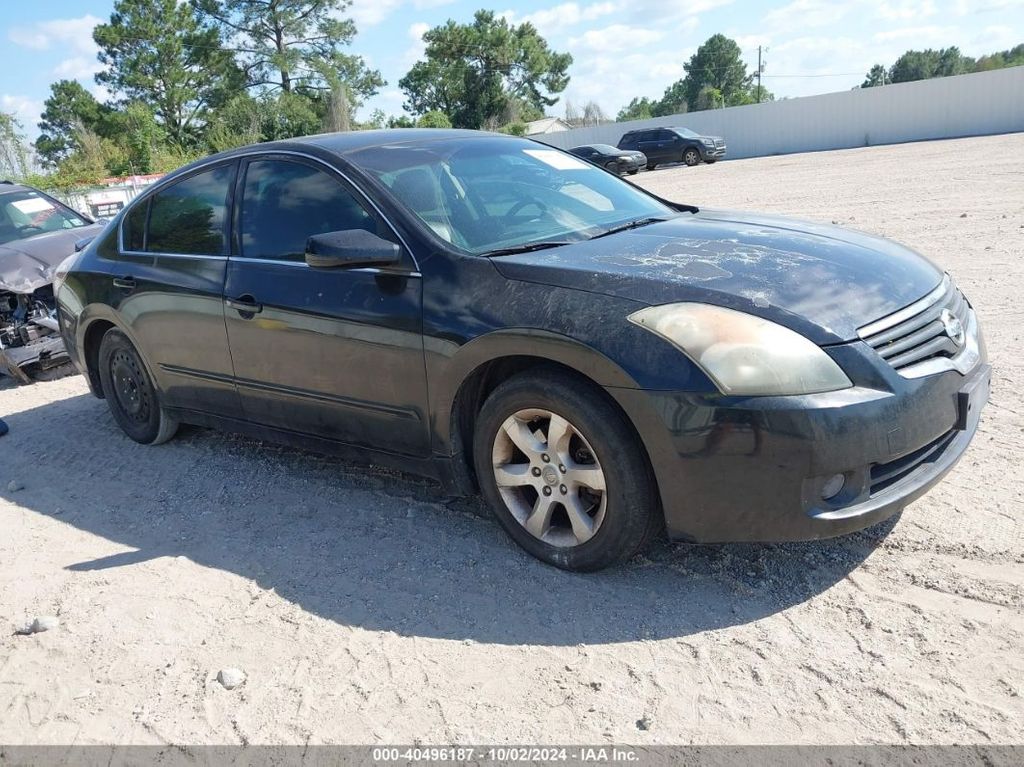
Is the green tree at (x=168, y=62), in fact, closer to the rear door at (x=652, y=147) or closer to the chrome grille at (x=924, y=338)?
the rear door at (x=652, y=147)

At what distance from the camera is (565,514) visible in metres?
3.29

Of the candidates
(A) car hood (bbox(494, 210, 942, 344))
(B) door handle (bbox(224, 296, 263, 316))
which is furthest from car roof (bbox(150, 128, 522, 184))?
(A) car hood (bbox(494, 210, 942, 344))

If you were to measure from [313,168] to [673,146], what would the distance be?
1140 inches

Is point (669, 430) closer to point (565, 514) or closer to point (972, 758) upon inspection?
point (565, 514)

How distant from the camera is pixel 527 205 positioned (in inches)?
152

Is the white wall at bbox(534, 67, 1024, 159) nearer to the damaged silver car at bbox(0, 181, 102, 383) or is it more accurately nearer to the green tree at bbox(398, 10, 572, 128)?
the green tree at bbox(398, 10, 572, 128)

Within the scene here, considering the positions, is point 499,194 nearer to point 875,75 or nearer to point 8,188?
point 8,188

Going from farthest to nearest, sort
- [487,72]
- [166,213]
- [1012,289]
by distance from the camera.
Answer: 1. [487,72]
2. [1012,289]
3. [166,213]

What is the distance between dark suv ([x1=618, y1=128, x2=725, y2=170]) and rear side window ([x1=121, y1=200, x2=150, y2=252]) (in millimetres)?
27786

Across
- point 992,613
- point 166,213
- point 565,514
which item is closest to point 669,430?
point 565,514

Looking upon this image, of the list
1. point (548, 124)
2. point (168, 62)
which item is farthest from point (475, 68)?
point (168, 62)

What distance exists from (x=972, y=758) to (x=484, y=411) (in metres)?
1.92

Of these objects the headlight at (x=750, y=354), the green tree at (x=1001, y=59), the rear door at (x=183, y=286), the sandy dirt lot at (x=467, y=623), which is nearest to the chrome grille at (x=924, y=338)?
the headlight at (x=750, y=354)

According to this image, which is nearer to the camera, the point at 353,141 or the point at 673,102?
the point at 353,141
